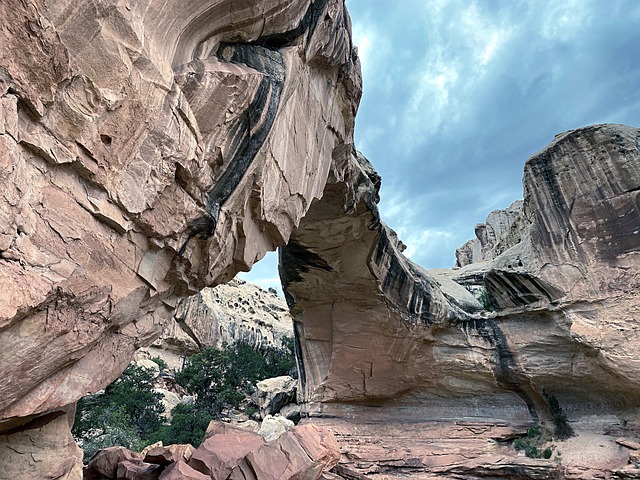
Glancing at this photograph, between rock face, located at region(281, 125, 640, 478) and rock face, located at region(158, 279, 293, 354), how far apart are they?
16.7m

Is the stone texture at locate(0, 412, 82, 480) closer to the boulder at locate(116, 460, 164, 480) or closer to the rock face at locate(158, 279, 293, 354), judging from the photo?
the boulder at locate(116, 460, 164, 480)

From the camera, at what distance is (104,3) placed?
9.41 feet

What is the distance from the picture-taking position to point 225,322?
30531 millimetres

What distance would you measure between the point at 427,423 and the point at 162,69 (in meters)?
12.5

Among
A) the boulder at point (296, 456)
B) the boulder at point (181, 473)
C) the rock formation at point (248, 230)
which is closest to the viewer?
the rock formation at point (248, 230)

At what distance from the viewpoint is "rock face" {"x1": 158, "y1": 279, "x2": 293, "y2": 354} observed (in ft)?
92.3

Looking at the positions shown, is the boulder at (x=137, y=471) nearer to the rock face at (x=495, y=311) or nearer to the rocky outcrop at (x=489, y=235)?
the rock face at (x=495, y=311)

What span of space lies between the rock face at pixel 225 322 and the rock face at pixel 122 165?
23716 mm

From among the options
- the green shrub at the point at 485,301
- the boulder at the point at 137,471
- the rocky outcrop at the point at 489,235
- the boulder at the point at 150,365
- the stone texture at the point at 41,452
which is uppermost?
the rocky outcrop at the point at 489,235

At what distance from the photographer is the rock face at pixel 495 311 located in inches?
399

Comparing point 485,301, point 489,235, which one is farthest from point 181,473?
point 489,235

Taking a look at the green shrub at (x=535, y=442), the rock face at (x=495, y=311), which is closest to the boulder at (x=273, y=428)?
the rock face at (x=495, y=311)

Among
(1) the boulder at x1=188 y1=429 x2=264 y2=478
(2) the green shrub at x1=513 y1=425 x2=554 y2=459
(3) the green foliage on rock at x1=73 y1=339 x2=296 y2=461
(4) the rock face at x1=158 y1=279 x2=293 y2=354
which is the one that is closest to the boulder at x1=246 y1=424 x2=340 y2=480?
(1) the boulder at x1=188 y1=429 x2=264 y2=478

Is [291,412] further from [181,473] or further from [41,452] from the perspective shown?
[41,452]
